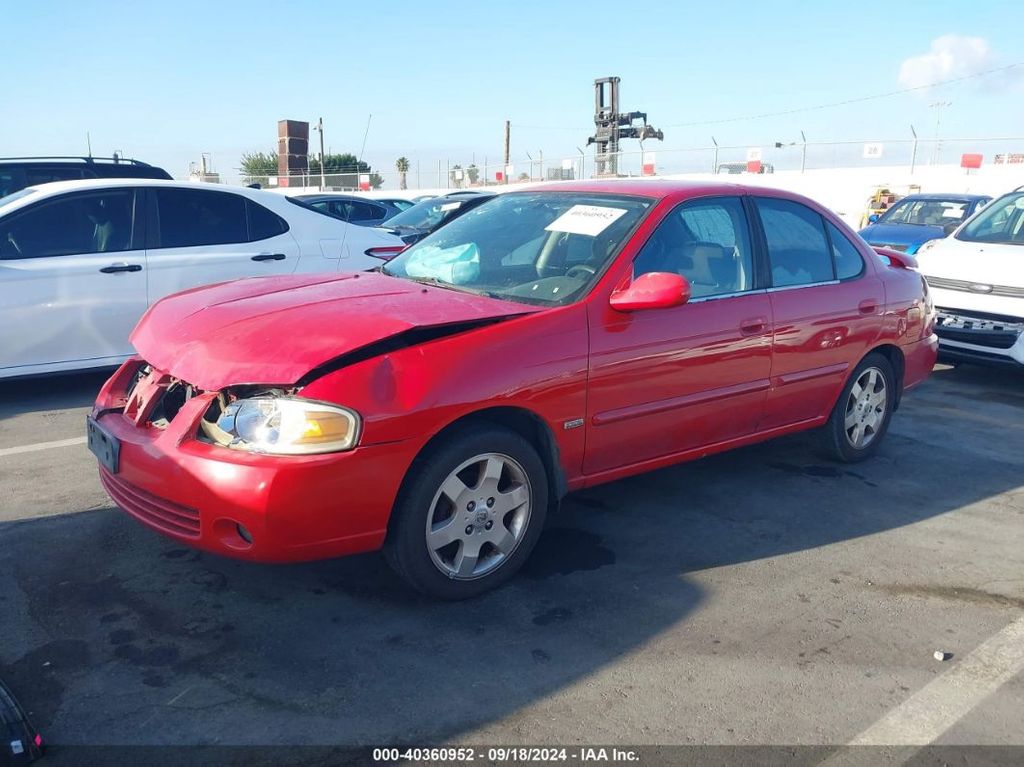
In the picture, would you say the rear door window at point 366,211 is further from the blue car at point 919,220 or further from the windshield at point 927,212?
the windshield at point 927,212

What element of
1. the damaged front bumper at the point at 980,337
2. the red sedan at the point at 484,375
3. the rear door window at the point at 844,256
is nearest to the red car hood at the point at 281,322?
the red sedan at the point at 484,375

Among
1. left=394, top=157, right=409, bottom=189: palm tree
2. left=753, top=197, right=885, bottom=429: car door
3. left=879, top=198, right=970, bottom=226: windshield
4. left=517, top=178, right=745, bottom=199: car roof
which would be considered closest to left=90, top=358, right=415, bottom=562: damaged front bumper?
left=517, top=178, right=745, bottom=199: car roof

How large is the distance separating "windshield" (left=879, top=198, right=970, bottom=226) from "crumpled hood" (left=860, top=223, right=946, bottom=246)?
2.04ft

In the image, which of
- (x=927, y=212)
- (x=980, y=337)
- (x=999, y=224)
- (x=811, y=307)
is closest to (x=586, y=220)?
(x=811, y=307)

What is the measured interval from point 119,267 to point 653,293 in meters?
4.38

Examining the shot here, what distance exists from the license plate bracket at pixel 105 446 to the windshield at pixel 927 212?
40.7ft

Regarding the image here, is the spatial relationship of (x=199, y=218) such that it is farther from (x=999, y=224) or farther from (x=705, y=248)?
(x=999, y=224)

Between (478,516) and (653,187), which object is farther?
(653,187)

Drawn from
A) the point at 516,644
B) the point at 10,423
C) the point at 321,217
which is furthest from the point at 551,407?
the point at 321,217

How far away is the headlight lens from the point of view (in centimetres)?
312

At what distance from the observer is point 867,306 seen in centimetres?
521

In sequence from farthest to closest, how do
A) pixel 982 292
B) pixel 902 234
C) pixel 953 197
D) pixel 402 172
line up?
pixel 402 172 < pixel 953 197 < pixel 902 234 < pixel 982 292

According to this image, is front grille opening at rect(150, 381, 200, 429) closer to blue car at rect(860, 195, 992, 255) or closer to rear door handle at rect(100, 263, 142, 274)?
rear door handle at rect(100, 263, 142, 274)

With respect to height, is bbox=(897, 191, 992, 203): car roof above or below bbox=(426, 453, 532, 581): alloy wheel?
above
